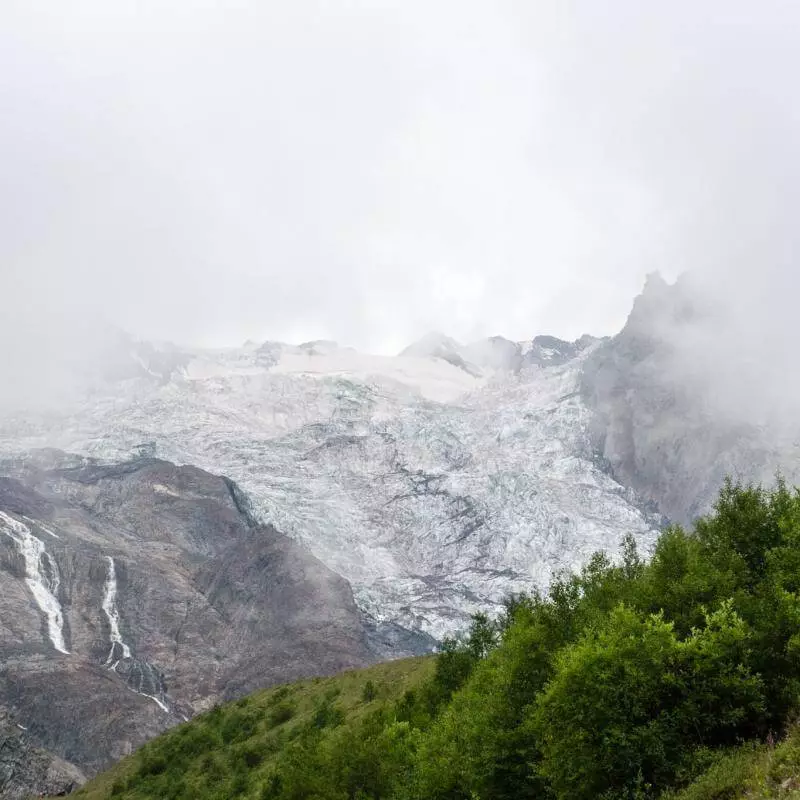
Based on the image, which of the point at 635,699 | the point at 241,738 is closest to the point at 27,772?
the point at 241,738

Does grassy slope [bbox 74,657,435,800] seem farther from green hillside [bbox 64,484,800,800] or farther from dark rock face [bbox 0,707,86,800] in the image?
green hillside [bbox 64,484,800,800]

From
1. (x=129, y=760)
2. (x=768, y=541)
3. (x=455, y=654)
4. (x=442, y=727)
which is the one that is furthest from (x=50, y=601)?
(x=768, y=541)

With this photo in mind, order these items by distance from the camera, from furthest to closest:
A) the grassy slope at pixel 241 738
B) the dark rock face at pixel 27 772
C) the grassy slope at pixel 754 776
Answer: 1. the dark rock face at pixel 27 772
2. the grassy slope at pixel 241 738
3. the grassy slope at pixel 754 776

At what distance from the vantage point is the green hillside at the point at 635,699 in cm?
2869

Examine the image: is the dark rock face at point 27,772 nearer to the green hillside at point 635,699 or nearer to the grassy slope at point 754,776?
the green hillside at point 635,699

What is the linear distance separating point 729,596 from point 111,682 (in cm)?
16113

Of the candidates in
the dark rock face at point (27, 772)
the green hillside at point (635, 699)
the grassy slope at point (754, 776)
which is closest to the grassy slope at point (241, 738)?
the dark rock face at point (27, 772)

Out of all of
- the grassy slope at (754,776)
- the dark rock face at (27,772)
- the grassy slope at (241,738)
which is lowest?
the dark rock face at (27,772)

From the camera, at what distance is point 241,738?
95.9m

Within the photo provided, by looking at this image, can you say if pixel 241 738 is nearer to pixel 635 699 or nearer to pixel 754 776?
pixel 635 699

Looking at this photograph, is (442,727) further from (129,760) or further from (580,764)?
(129,760)

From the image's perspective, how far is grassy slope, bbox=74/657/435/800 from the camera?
274 ft

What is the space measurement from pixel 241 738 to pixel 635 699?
78240mm

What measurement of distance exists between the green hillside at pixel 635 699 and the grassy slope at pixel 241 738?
23.5 m
